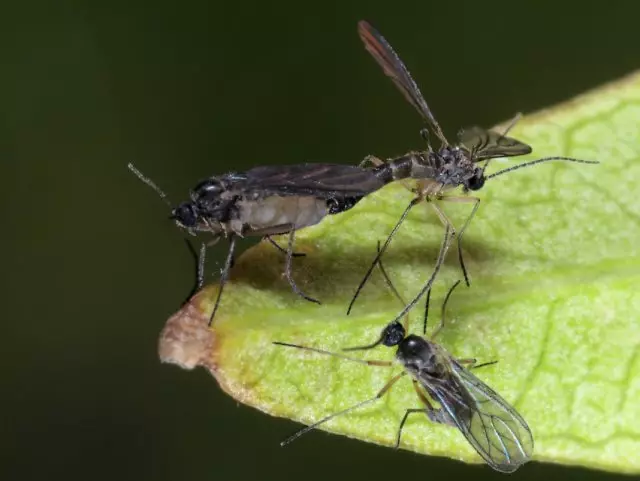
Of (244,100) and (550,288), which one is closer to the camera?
(550,288)

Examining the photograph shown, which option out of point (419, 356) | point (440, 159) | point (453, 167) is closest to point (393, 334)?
point (419, 356)

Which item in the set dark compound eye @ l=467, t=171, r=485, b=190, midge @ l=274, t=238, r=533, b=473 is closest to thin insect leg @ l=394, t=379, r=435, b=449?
midge @ l=274, t=238, r=533, b=473

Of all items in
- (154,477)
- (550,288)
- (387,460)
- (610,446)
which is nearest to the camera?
(610,446)

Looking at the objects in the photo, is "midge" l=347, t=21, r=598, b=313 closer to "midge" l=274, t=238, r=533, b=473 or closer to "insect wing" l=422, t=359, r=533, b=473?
"midge" l=274, t=238, r=533, b=473

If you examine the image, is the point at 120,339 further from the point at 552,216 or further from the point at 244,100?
the point at 552,216

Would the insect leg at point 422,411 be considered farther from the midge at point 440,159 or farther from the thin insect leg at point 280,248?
the thin insect leg at point 280,248

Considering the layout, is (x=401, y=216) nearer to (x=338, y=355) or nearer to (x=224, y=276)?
(x=338, y=355)

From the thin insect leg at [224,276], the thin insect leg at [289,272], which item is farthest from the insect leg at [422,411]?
the thin insect leg at [224,276]

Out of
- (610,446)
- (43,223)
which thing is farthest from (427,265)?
(43,223)
